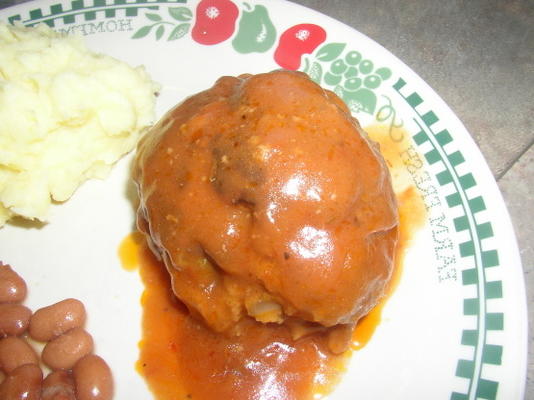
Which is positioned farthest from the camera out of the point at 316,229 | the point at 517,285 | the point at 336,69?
the point at 336,69

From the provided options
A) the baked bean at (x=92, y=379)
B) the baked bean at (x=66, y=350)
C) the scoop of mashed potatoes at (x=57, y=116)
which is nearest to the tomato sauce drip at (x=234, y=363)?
the baked bean at (x=92, y=379)

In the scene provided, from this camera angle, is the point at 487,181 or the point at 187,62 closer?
the point at 487,181

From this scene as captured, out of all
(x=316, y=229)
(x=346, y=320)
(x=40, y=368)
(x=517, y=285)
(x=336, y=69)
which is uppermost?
(x=336, y=69)

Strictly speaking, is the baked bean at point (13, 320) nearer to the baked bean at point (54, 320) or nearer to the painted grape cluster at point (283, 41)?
the baked bean at point (54, 320)

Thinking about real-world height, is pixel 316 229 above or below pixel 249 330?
above

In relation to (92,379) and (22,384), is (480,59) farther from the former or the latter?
(22,384)

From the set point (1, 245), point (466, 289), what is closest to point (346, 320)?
point (466, 289)

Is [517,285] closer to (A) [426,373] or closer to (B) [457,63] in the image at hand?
(A) [426,373]
